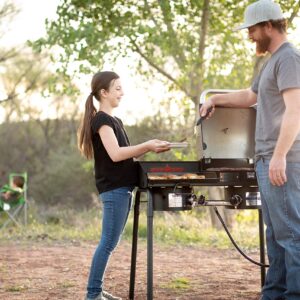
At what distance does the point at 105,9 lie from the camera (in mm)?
10367

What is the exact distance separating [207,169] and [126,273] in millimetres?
2428

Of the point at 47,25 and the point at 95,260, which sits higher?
the point at 47,25

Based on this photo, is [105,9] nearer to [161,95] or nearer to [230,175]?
[161,95]

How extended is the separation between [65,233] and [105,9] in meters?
3.49

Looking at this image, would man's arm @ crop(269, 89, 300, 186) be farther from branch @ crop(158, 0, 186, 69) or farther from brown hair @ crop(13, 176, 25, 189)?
brown hair @ crop(13, 176, 25, 189)

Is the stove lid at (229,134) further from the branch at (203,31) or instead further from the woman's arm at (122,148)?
the branch at (203,31)

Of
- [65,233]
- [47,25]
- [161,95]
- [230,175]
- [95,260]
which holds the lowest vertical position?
[65,233]

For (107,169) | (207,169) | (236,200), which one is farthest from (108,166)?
(236,200)

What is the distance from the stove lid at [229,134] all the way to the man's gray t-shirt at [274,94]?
65 centimetres

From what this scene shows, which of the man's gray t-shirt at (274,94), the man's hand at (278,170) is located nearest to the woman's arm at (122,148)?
the man's gray t-shirt at (274,94)

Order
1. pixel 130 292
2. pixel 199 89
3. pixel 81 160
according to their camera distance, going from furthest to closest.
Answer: pixel 81 160 < pixel 199 89 < pixel 130 292

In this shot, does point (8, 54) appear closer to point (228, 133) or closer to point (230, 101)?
point (228, 133)

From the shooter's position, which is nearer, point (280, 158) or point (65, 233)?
point (280, 158)

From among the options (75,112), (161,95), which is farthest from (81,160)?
(161,95)
